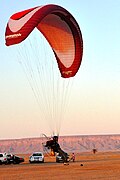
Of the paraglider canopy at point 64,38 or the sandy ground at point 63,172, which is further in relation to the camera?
the paraglider canopy at point 64,38

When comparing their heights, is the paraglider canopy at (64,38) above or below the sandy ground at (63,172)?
above

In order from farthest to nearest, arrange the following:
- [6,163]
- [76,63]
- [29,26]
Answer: [6,163] → [76,63] → [29,26]

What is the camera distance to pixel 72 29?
31672 mm

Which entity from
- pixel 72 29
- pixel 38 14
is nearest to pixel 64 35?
pixel 72 29

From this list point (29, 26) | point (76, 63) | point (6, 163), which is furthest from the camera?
point (6, 163)

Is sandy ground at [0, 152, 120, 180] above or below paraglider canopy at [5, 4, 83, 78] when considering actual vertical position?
below

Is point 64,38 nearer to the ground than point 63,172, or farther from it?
farther from it

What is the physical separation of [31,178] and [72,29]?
1067 centimetres

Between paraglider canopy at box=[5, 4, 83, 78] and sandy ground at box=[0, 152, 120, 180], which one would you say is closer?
sandy ground at box=[0, 152, 120, 180]

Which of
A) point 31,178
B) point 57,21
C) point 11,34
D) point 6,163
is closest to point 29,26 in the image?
point 11,34

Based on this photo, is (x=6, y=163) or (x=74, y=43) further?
(x=6, y=163)

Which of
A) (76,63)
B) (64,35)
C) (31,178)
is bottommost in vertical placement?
(31,178)

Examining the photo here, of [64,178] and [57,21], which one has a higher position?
[57,21]

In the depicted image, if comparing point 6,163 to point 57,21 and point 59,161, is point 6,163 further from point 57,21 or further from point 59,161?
point 57,21
